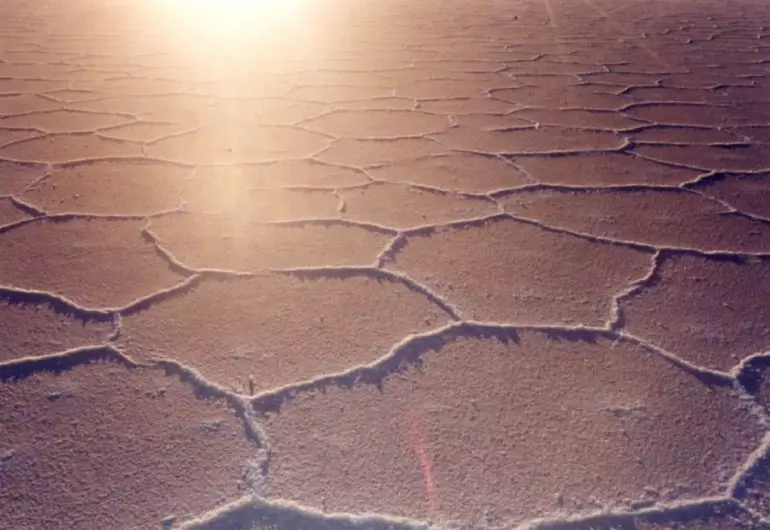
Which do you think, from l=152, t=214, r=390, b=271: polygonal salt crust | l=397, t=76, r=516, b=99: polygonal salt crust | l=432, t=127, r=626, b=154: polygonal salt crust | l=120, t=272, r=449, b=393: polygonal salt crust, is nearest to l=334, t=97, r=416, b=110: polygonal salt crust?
l=397, t=76, r=516, b=99: polygonal salt crust

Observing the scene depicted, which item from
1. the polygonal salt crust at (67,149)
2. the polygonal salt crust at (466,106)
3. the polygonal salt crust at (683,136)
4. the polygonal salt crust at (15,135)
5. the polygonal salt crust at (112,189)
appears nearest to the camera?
the polygonal salt crust at (112,189)

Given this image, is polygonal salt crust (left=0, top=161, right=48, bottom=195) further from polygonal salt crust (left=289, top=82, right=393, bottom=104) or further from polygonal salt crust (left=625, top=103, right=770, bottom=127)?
polygonal salt crust (left=625, top=103, right=770, bottom=127)

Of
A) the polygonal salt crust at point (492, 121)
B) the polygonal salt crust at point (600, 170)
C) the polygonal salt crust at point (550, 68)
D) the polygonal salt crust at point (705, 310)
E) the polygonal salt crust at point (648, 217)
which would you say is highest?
the polygonal salt crust at point (550, 68)

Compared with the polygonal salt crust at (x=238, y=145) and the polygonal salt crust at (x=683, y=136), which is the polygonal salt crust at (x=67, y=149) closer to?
the polygonal salt crust at (x=238, y=145)

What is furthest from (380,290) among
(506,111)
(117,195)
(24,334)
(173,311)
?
(506,111)

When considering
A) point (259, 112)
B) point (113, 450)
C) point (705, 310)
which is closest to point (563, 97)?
point (259, 112)

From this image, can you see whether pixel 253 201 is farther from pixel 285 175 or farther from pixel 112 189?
pixel 112 189

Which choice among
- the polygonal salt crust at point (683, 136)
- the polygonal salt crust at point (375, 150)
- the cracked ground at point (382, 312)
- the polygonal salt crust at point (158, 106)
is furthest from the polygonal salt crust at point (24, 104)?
the polygonal salt crust at point (683, 136)

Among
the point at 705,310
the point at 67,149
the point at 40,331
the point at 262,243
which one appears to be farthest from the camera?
the point at 67,149
